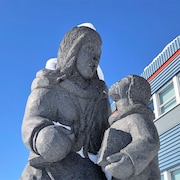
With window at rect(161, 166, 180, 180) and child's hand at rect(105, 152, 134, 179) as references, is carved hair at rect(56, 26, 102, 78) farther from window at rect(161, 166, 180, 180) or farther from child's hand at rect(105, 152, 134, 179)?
window at rect(161, 166, 180, 180)

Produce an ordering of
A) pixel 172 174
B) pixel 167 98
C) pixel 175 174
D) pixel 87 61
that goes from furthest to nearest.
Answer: pixel 167 98, pixel 172 174, pixel 175 174, pixel 87 61

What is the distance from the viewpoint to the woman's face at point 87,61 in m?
2.23

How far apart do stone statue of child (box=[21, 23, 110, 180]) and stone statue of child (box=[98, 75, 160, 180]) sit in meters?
0.23

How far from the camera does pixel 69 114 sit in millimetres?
2076

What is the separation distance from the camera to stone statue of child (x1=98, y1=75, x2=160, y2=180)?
162 centimetres

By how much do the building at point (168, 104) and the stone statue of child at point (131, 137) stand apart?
888cm

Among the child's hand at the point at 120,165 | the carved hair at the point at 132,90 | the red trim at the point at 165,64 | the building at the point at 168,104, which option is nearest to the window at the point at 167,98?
the building at the point at 168,104

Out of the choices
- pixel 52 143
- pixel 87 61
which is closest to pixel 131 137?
pixel 52 143

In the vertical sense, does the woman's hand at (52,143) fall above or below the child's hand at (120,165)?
above

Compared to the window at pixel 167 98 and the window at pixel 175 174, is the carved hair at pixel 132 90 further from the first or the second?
Result: the window at pixel 167 98

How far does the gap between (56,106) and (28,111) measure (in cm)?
19

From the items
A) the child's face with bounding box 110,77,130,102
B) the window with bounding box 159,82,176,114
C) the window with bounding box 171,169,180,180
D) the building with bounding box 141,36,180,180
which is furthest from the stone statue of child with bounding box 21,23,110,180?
the window with bounding box 159,82,176,114

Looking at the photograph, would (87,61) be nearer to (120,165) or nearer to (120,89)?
(120,89)

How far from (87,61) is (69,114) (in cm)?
43
